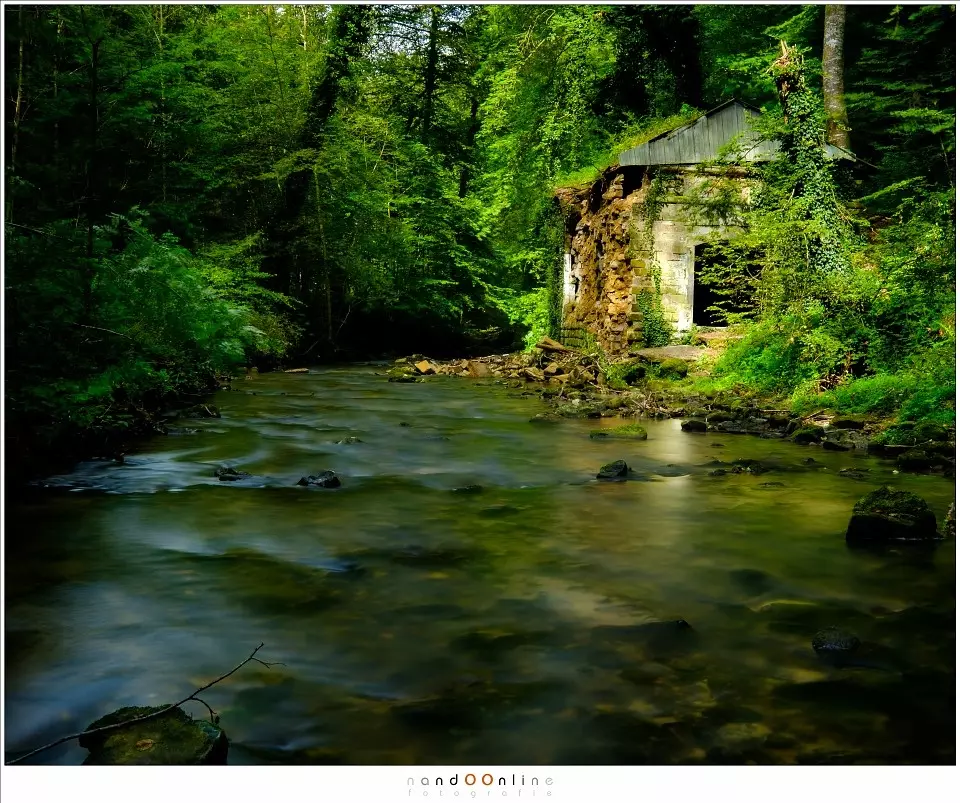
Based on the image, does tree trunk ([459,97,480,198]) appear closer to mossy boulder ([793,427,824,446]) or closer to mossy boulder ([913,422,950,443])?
mossy boulder ([793,427,824,446])

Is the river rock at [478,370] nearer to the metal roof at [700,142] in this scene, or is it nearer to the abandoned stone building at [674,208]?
the abandoned stone building at [674,208]

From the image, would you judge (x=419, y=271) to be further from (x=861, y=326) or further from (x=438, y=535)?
(x=438, y=535)

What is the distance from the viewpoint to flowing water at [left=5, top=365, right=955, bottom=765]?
269 centimetres

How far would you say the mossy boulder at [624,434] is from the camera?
991 cm

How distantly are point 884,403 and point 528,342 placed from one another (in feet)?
44.1

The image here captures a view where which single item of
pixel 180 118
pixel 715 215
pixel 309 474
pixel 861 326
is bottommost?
pixel 309 474

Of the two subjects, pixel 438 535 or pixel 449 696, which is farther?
pixel 438 535

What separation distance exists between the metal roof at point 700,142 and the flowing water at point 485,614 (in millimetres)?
9419

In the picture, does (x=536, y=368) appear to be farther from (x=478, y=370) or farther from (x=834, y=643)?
(x=834, y=643)

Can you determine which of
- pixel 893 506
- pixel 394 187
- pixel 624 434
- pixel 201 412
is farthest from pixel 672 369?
pixel 394 187

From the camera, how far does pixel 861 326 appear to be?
36.8 feet

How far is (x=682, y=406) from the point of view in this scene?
40.4 ft

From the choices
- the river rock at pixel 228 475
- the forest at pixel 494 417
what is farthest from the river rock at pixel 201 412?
the river rock at pixel 228 475

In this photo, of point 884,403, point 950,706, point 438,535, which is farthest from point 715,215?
point 950,706
